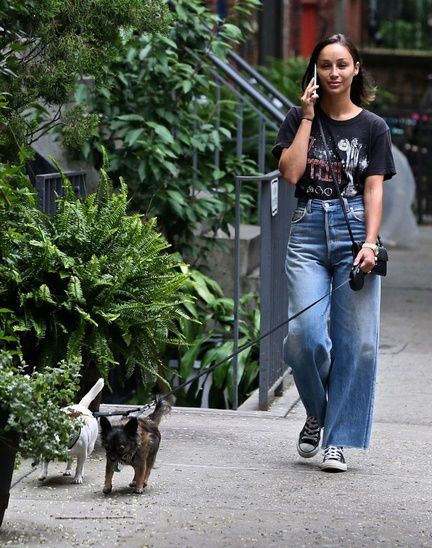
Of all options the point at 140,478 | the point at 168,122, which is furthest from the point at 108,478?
the point at 168,122

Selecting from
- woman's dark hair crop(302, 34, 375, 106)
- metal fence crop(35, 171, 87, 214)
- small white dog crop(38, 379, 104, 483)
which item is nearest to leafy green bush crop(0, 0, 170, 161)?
metal fence crop(35, 171, 87, 214)

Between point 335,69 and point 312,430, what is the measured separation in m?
1.60

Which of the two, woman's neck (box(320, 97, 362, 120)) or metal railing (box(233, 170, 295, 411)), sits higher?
woman's neck (box(320, 97, 362, 120))

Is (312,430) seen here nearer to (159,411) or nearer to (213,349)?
(159,411)

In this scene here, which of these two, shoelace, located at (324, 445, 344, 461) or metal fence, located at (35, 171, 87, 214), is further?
metal fence, located at (35, 171, 87, 214)

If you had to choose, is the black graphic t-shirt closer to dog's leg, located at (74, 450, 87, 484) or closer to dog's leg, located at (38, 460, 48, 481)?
dog's leg, located at (74, 450, 87, 484)

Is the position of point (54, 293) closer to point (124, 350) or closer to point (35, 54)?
point (124, 350)

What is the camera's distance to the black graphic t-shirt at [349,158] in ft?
18.9

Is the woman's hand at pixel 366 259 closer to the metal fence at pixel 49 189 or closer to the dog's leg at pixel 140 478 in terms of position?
the dog's leg at pixel 140 478

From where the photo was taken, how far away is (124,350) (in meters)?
6.12

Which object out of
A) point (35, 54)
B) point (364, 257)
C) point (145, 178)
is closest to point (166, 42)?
point (145, 178)

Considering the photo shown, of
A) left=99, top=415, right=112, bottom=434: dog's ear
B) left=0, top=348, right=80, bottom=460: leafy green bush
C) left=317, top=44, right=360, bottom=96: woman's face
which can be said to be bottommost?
left=99, top=415, right=112, bottom=434: dog's ear

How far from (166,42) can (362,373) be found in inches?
131

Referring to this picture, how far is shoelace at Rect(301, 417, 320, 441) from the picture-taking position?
589 cm
